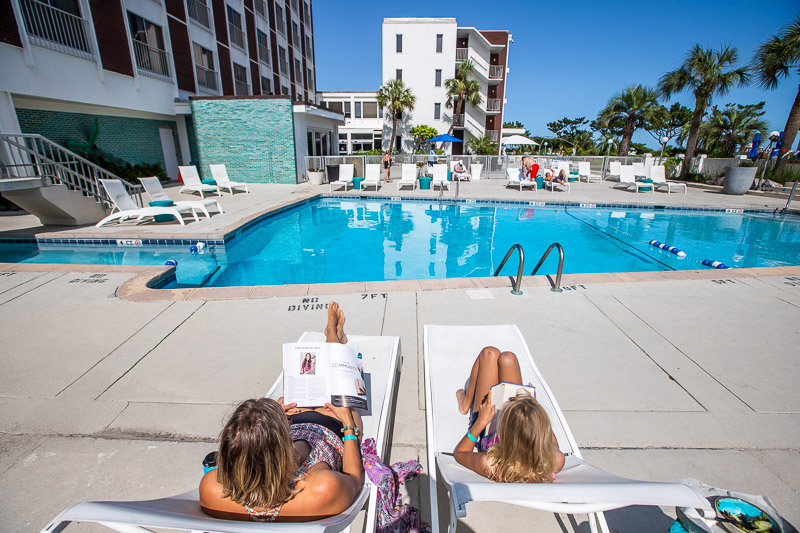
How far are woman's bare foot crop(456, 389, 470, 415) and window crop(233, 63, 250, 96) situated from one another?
77.6ft

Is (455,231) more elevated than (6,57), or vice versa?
(6,57)

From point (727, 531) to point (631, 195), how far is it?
14880mm

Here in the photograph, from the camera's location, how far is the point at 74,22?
11484 mm

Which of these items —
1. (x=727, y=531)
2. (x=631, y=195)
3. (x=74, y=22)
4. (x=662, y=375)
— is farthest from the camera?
(x=631, y=195)

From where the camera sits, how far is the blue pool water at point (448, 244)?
7.02 metres

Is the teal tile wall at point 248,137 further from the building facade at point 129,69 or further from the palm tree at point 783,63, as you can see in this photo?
the palm tree at point 783,63

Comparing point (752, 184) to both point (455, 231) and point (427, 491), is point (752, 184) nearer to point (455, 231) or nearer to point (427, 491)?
point (455, 231)

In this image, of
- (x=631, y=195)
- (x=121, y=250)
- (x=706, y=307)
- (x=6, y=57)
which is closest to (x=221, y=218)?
(x=121, y=250)

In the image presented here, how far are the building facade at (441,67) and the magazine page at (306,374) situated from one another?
1249 inches

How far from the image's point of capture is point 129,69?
13.5 meters

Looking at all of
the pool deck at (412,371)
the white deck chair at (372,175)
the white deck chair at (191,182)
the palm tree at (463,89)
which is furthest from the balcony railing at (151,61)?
the palm tree at (463,89)

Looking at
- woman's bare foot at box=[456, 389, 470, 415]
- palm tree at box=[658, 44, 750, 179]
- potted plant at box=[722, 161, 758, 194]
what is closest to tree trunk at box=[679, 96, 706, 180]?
palm tree at box=[658, 44, 750, 179]

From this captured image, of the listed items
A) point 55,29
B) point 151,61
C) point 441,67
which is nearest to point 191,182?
point 55,29

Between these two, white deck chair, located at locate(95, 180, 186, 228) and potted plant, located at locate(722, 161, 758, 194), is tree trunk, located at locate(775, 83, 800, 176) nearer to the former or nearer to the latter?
potted plant, located at locate(722, 161, 758, 194)
